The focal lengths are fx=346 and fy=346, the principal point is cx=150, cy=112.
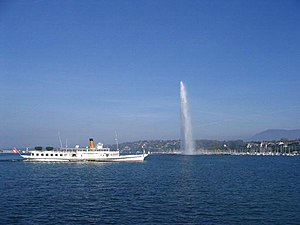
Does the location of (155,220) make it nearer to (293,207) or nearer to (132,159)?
(293,207)

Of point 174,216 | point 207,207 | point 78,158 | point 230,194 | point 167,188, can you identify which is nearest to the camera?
point 174,216

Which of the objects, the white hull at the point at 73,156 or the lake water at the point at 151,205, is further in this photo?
the white hull at the point at 73,156

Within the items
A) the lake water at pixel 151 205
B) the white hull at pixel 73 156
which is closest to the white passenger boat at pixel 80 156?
the white hull at pixel 73 156

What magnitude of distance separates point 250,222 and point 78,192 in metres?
18.3

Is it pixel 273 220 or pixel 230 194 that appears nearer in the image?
pixel 273 220

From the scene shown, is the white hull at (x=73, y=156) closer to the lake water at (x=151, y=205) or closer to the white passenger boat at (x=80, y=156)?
the white passenger boat at (x=80, y=156)

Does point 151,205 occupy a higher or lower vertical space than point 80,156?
lower

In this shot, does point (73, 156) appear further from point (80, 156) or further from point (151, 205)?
point (151, 205)

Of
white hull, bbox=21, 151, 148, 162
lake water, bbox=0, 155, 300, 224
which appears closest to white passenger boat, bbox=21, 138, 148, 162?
white hull, bbox=21, 151, 148, 162

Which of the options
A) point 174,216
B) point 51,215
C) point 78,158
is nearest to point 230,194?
point 174,216

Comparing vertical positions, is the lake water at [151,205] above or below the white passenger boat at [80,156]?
below

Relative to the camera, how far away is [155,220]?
21625mm

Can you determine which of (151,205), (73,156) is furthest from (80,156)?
(151,205)

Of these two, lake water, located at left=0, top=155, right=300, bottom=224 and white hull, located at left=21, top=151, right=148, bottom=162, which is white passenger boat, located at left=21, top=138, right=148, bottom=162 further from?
lake water, located at left=0, top=155, right=300, bottom=224
